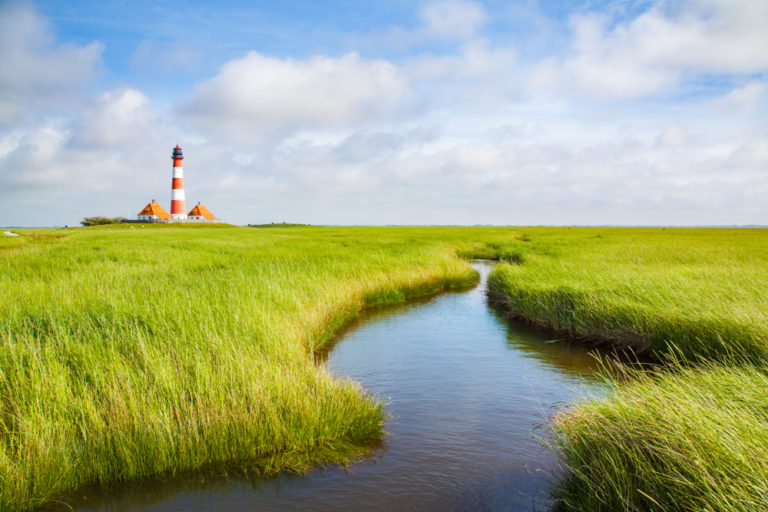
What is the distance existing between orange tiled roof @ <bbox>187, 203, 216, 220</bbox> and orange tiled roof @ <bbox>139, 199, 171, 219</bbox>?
17.5ft

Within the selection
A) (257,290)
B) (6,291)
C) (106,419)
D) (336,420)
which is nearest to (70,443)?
(106,419)

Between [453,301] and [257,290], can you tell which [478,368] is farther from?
[453,301]

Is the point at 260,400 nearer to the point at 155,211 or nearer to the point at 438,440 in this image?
the point at 438,440

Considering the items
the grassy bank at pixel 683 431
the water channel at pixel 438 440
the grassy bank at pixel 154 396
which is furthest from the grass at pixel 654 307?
the grassy bank at pixel 154 396

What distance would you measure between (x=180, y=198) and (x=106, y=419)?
91525mm

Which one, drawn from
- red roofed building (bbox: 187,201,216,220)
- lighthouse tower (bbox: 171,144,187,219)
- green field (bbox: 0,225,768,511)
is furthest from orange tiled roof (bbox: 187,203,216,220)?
green field (bbox: 0,225,768,511)

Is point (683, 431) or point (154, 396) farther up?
point (683, 431)

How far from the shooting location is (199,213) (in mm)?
104438

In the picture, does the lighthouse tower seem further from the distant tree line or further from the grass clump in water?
the grass clump in water

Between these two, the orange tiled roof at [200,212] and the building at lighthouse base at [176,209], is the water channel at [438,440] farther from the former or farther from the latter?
the orange tiled roof at [200,212]

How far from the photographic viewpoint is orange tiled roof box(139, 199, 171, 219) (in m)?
97.9


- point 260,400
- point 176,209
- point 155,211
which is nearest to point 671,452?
point 260,400

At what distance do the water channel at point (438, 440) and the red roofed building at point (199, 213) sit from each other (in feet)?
330

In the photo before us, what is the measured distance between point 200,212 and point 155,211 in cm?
970
